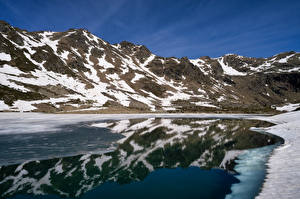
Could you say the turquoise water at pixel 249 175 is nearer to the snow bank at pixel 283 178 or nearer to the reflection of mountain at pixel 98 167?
the snow bank at pixel 283 178

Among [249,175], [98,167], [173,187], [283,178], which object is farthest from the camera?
[98,167]

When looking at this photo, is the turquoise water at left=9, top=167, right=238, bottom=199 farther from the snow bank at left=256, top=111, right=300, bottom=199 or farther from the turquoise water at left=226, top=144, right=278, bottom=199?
the snow bank at left=256, top=111, right=300, bottom=199

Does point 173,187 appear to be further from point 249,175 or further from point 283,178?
point 283,178

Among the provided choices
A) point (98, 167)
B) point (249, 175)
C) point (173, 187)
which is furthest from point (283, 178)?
point (98, 167)

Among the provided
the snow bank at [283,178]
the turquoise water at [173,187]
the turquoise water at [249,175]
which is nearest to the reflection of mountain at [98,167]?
the turquoise water at [173,187]

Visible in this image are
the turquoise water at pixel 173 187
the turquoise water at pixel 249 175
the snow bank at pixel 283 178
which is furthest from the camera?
the turquoise water at pixel 173 187

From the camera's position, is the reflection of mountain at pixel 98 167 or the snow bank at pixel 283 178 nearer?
the snow bank at pixel 283 178

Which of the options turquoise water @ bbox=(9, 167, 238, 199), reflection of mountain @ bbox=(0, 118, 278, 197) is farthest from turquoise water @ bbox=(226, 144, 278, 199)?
reflection of mountain @ bbox=(0, 118, 278, 197)

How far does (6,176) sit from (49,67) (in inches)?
6228

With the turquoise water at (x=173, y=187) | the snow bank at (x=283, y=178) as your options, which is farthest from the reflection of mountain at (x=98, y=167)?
the snow bank at (x=283, y=178)

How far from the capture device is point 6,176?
13.0 meters

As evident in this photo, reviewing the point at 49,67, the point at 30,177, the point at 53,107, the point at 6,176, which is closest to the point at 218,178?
the point at 30,177

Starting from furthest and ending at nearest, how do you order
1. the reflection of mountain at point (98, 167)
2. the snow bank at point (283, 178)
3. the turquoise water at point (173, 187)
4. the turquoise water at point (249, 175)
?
the reflection of mountain at point (98, 167) < the turquoise water at point (173, 187) < the turquoise water at point (249, 175) < the snow bank at point (283, 178)

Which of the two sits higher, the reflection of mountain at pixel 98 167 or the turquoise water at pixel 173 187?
the reflection of mountain at pixel 98 167
